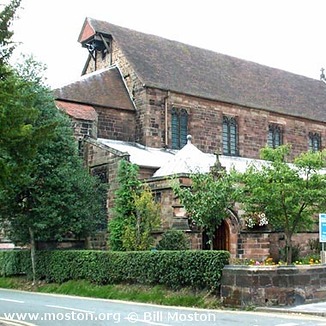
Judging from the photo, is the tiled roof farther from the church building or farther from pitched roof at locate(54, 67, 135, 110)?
pitched roof at locate(54, 67, 135, 110)

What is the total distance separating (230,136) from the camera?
38.2 meters

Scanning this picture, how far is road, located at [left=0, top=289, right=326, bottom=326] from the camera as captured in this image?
13.4 m

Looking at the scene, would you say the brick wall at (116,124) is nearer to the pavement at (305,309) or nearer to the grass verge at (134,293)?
the grass verge at (134,293)

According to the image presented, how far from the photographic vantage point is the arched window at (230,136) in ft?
124

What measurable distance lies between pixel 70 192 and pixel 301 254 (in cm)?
1147

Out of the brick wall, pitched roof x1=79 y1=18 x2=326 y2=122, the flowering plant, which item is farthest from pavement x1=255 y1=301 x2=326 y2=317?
pitched roof x1=79 y1=18 x2=326 y2=122

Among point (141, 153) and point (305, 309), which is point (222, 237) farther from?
point (305, 309)

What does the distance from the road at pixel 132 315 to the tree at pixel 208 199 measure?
456 cm

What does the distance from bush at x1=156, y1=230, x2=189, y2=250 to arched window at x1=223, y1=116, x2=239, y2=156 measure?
1530 cm

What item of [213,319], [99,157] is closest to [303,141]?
[99,157]

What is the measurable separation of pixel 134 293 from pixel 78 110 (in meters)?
14.4

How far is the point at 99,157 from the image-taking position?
29.9 m

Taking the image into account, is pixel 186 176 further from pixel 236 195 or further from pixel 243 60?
pixel 243 60

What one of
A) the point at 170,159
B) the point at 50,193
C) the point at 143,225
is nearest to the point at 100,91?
the point at 170,159
